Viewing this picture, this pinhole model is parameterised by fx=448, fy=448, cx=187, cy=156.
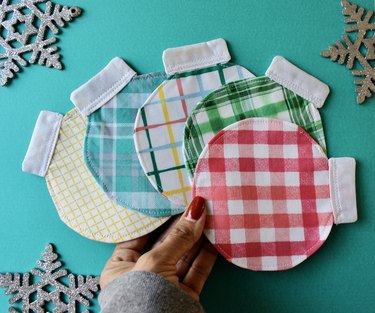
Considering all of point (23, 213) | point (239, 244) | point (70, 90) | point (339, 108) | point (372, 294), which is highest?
point (70, 90)

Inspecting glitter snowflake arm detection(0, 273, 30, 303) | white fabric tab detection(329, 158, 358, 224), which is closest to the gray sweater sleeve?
glitter snowflake arm detection(0, 273, 30, 303)

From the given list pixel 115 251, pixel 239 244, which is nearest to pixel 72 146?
pixel 115 251

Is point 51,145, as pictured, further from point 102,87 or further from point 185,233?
point 185,233

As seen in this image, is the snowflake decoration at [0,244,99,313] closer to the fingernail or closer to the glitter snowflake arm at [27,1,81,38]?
the fingernail

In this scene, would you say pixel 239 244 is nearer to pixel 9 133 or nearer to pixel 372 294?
pixel 372 294

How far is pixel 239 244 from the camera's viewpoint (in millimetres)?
892

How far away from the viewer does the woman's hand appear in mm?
812

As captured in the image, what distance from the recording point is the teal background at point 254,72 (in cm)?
92

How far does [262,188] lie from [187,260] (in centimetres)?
21

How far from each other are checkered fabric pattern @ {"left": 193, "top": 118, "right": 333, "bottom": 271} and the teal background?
2.2 inches

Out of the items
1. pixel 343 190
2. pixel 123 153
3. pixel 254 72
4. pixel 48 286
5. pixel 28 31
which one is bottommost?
pixel 48 286

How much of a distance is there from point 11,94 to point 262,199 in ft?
1.88

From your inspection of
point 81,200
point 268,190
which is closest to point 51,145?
point 81,200

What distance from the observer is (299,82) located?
905 millimetres
